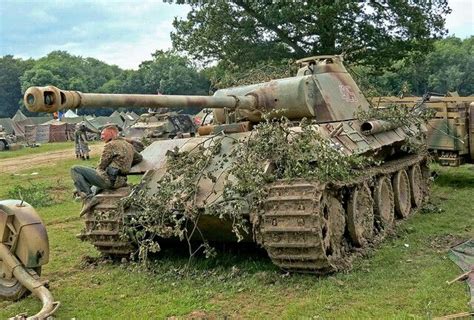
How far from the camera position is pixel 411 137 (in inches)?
404

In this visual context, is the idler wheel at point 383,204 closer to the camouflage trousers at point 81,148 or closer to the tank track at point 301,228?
the tank track at point 301,228

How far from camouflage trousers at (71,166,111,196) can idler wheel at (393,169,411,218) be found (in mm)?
4551

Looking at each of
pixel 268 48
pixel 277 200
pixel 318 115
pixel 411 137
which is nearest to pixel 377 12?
pixel 268 48

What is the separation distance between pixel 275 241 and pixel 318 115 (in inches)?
121

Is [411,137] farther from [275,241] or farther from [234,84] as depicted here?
[275,241]

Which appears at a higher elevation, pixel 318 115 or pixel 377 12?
pixel 377 12

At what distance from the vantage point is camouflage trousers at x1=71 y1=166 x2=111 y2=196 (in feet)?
24.6

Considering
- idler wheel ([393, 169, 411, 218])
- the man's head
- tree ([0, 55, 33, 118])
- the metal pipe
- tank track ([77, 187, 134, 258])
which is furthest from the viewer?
tree ([0, 55, 33, 118])

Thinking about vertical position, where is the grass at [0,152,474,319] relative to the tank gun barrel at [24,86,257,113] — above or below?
below

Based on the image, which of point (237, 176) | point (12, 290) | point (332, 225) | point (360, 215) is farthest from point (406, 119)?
point (12, 290)

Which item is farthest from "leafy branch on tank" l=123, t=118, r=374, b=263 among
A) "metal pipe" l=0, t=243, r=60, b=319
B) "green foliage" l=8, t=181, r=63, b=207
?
"green foliage" l=8, t=181, r=63, b=207

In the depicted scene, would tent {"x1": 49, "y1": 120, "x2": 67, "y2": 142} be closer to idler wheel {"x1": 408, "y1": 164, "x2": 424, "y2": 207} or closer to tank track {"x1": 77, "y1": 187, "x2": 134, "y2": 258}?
idler wheel {"x1": 408, "y1": 164, "x2": 424, "y2": 207}

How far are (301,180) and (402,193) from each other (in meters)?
4.05

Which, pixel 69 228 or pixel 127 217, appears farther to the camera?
pixel 69 228
